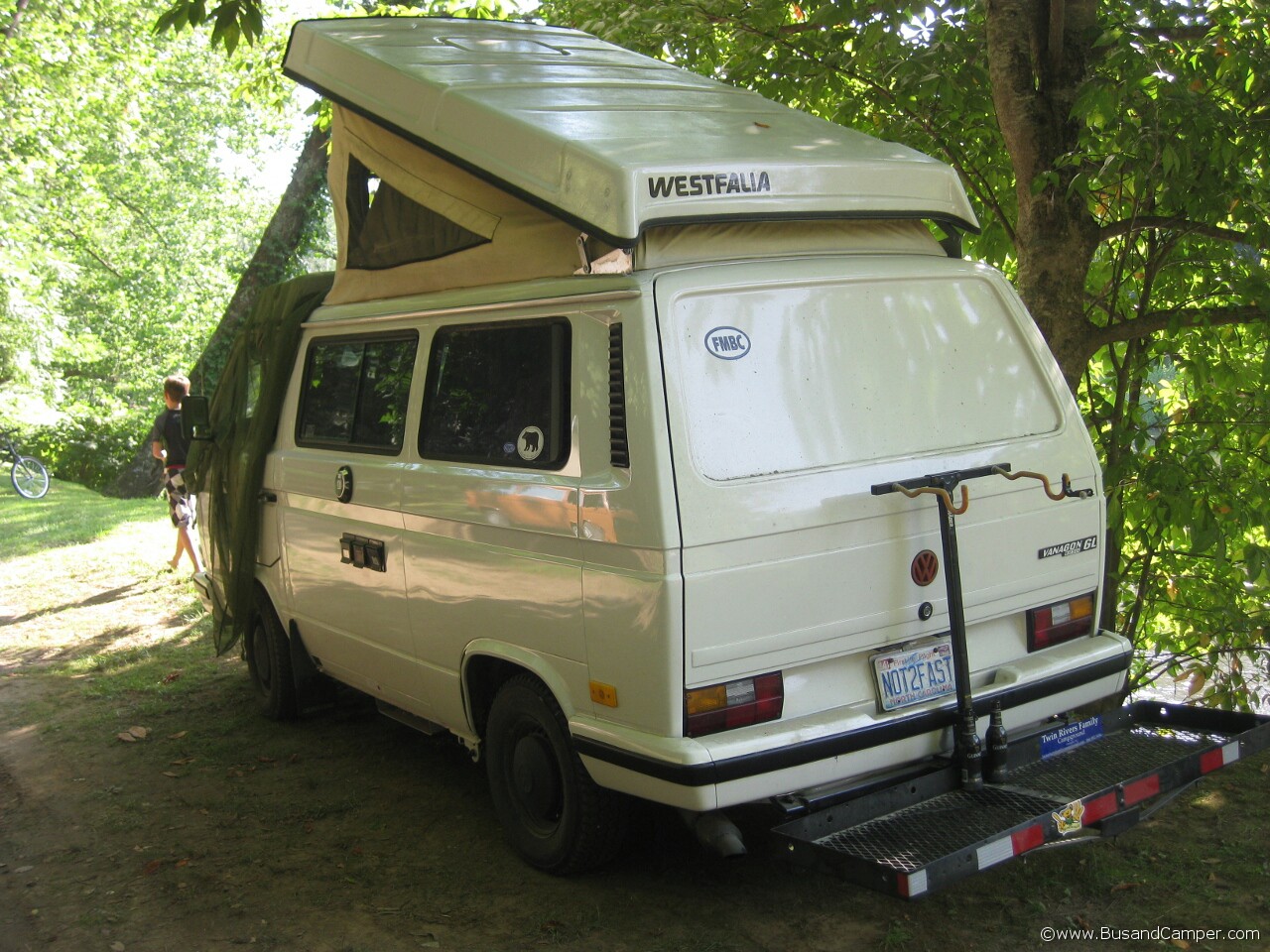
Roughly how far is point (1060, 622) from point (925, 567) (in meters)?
0.76

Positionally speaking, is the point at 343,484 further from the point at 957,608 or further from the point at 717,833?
the point at 957,608

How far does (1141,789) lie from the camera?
3900 mm

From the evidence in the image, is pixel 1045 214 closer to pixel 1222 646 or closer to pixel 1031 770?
pixel 1222 646

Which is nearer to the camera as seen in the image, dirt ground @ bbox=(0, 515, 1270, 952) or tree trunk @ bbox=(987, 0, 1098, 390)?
dirt ground @ bbox=(0, 515, 1270, 952)

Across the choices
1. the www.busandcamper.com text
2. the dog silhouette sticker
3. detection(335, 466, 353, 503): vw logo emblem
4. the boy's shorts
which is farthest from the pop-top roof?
the boy's shorts

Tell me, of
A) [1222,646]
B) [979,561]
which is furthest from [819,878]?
[1222,646]

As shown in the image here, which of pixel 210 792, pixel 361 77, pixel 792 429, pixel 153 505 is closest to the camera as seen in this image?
pixel 792 429

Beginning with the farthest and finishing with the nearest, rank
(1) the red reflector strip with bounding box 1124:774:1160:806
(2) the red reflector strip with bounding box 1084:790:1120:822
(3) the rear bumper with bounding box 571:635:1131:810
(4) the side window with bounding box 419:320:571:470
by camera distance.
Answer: (4) the side window with bounding box 419:320:571:470 → (1) the red reflector strip with bounding box 1124:774:1160:806 → (2) the red reflector strip with bounding box 1084:790:1120:822 → (3) the rear bumper with bounding box 571:635:1131:810

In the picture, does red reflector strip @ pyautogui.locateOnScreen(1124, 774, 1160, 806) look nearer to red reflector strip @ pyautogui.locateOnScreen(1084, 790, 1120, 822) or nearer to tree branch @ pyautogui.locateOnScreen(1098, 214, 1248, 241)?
red reflector strip @ pyautogui.locateOnScreen(1084, 790, 1120, 822)

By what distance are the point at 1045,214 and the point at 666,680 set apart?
3470mm

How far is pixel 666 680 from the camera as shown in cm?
358

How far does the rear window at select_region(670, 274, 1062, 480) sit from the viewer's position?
3.77 meters

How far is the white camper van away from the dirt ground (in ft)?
1.19

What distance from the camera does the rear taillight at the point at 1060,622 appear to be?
4359mm
